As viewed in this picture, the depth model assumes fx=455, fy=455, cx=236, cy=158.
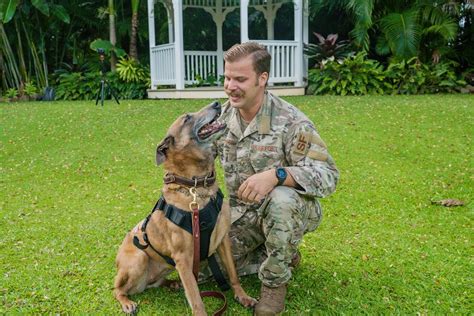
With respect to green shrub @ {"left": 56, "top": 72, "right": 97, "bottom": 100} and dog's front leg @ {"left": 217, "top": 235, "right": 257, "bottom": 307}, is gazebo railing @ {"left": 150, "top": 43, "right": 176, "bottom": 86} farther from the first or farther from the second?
dog's front leg @ {"left": 217, "top": 235, "right": 257, "bottom": 307}

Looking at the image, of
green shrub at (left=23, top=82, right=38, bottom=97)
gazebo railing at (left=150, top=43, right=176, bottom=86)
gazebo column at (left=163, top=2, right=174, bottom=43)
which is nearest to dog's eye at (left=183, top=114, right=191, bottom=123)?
gazebo railing at (left=150, top=43, right=176, bottom=86)

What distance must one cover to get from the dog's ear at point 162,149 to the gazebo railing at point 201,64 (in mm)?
9571

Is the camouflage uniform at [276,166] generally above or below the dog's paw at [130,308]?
above

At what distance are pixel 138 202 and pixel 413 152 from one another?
409 centimetres

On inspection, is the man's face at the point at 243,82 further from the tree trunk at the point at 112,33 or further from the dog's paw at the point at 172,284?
the tree trunk at the point at 112,33

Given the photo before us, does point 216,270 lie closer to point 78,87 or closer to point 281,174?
point 281,174

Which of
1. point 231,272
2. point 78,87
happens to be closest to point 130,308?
point 231,272

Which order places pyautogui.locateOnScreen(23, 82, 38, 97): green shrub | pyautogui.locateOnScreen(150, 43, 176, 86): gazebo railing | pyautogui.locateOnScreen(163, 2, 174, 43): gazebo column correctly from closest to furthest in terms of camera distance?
pyautogui.locateOnScreen(150, 43, 176, 86): gazebo railing
pyautogui.locateOnScreen(163, 2, 174, 43): gazebo column
pyautogui.locateOnScreen(23, 82, 38, 97): green shrub

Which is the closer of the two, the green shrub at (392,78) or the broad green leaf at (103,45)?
the green shrub at (392,78)

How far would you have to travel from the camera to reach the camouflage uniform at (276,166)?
2.65 m

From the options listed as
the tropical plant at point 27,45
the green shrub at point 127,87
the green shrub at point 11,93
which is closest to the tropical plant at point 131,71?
the green shrub at point 127,87

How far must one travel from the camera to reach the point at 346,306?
291cm

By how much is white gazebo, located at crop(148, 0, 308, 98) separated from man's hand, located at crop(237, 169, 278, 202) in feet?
30.7

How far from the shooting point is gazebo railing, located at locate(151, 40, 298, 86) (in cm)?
1248
